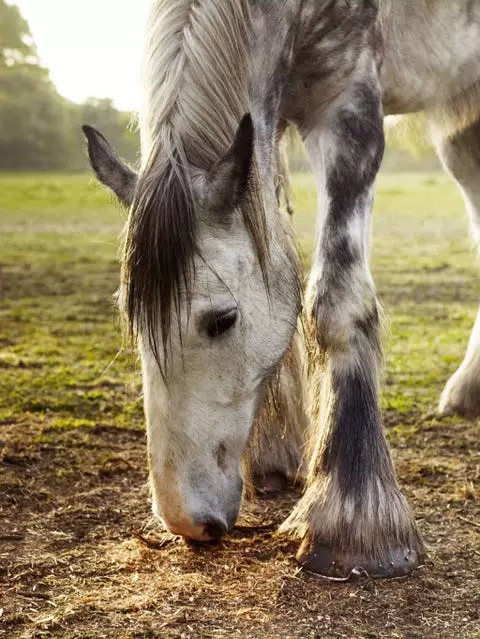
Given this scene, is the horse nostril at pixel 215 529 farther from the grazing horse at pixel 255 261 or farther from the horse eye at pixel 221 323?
the horse eye at pixel 221 323

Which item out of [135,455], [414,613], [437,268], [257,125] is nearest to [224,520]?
[414,613]

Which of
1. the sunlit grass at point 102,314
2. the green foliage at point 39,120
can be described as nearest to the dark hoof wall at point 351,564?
the sunlit grass at point 102,314

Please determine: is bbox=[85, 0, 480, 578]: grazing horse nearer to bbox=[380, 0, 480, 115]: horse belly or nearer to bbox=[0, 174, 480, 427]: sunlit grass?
bbox=[380, 0, 480, 115]: horse belly

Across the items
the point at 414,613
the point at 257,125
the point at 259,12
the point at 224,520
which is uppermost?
the point at 259,12

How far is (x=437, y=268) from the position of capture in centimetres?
1089

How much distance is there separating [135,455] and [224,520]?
1646mm

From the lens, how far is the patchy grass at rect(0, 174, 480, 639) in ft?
8.36

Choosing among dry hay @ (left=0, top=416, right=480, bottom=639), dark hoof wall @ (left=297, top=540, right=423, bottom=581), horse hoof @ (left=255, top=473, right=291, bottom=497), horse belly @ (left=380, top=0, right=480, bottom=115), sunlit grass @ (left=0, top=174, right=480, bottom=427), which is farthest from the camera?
sunlit grass @ (left=0, top=174, right=480, bottom=427)

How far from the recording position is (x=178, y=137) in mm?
2734

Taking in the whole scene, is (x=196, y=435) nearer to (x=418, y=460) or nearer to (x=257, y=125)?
(x=257, y=125)

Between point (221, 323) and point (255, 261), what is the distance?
28 cm

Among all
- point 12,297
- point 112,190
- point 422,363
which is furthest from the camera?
point 12,297

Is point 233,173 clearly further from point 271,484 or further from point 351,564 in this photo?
point 271,484

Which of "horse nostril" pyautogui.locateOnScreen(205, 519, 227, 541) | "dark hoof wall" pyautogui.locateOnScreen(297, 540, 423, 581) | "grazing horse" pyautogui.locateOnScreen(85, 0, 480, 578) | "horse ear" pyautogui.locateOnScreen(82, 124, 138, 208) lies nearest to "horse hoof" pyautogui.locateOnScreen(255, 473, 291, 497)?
"grazing horse" pyautogui.locateOnScreen(85, 0, 480, 578)
